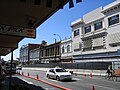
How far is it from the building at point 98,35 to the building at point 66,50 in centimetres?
263

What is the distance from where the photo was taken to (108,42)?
157 feet

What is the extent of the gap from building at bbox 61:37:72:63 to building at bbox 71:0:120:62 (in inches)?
103

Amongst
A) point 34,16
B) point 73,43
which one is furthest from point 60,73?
point 73,43

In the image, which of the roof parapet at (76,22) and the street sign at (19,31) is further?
the roof parapet at (76,22)

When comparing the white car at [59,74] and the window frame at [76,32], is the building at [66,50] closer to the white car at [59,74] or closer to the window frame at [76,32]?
the window frame at [76,32]

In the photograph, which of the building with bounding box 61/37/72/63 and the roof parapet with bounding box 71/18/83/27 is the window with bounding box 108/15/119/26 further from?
the building with bounding box 61/37/72/63

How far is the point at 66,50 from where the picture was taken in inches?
2736

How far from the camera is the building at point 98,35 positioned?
4541 cm

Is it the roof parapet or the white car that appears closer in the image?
the white car

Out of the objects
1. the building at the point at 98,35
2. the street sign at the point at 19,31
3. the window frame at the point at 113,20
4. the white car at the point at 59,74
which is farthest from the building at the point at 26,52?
the street sign at the point at 19,31

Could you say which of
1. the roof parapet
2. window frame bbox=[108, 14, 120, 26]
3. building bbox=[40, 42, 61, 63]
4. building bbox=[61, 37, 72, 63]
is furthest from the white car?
building bbox=[40, 42, 61, 63]

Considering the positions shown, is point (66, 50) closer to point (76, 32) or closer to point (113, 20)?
point (76, 32)

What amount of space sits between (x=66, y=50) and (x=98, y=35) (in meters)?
A: 19.5

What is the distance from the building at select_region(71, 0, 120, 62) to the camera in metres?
45.4
